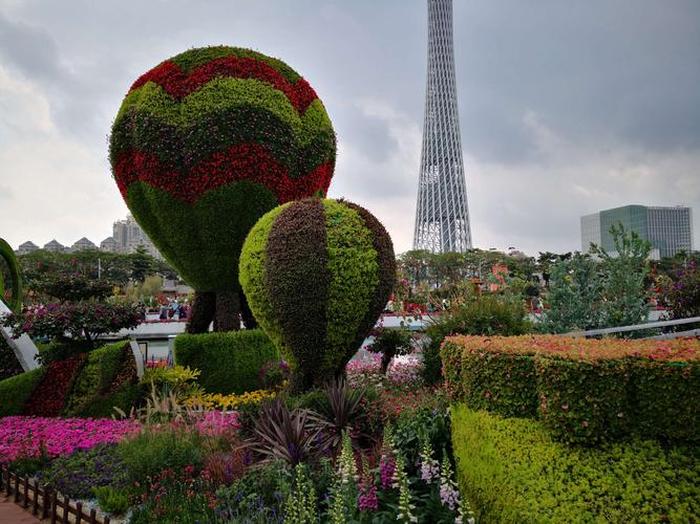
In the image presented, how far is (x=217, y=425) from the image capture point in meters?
6.92

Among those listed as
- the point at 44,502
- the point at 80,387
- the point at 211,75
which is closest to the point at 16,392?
the point at 80,387

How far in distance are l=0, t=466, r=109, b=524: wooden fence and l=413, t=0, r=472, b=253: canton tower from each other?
84024 mm

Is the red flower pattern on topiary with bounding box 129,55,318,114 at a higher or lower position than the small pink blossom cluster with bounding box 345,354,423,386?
higher

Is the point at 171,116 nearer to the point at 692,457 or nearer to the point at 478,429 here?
the point at 478,429

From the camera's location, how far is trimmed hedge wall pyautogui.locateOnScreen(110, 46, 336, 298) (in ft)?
36.2

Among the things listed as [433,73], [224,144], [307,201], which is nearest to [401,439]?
[307,201]

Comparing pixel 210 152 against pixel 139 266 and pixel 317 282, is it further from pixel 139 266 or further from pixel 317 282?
pixel 139 266

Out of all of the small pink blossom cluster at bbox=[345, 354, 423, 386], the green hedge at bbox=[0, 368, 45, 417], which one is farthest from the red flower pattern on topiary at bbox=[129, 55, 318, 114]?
the green hedge at bbox=[0, 368, 45, 417]

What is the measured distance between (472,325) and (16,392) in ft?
26.3

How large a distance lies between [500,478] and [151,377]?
7.01m

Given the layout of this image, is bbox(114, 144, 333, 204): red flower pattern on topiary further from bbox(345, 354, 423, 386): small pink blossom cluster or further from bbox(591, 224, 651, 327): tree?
bbox(591, 224, 651, 327): tree

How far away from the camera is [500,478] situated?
3.95 m

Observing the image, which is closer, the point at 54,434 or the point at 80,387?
the point at 54,434

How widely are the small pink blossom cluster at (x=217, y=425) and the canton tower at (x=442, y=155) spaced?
82099 millimetres
